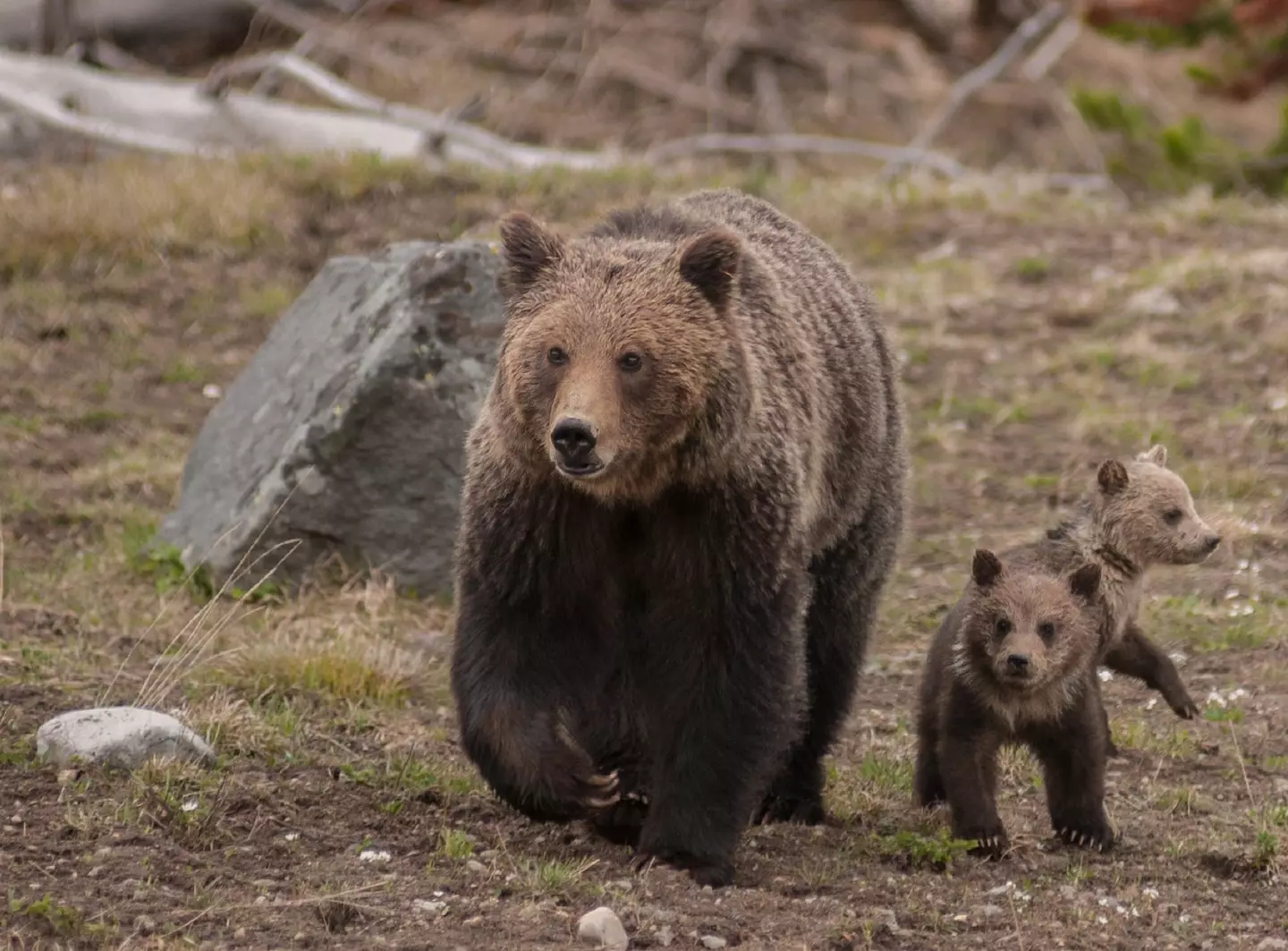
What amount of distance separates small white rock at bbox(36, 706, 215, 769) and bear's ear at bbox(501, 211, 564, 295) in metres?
1.80

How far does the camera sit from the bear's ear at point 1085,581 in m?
6.18

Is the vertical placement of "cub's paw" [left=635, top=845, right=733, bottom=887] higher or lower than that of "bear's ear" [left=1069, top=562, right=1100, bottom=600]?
lower

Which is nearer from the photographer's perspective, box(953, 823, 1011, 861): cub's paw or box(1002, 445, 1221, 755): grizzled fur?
box(953, 823, 1011, 861): cub's paw

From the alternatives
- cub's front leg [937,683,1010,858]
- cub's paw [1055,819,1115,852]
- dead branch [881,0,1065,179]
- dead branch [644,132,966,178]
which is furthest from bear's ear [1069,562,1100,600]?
dead branch [881,0,1065,179]

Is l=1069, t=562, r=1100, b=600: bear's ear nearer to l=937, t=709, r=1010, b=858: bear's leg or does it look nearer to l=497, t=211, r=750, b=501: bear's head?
l=937, t=709, r=1010, b=858: bear's leg

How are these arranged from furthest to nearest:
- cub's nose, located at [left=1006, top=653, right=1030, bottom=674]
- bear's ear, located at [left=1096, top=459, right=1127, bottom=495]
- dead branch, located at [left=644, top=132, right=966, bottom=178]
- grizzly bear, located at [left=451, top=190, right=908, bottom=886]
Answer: dead branch, located at [left=644, top=132, right=966, bottom=178] < bear's ear, located at [left=1096, top=459, right=1127, bottom=495] < cub's nose, located at [left=1006, top=653, right=1030, bottom=674] < grizzly bear, located at [left=451, top=190, right=908, bottom=886]

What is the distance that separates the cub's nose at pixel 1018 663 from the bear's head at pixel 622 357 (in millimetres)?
1207

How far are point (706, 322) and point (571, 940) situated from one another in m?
1.74

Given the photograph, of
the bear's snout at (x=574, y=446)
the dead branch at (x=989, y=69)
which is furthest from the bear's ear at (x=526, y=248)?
the dead branch at (x=989, y=69)

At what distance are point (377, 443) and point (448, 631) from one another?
0.88 m

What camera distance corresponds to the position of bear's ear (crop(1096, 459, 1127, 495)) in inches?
263

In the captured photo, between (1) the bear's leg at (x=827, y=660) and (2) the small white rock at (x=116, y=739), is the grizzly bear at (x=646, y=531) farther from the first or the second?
(2) the small white rock at (x=116, y=739)

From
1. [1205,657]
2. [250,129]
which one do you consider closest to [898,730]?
[1205,657]

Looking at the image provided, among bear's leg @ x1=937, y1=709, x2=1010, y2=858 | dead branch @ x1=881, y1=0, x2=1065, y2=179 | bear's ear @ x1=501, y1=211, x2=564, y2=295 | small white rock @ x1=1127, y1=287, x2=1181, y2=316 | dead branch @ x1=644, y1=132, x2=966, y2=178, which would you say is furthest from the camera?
dead branch @ x1=881, y1=0, x2=1065, y2=179
